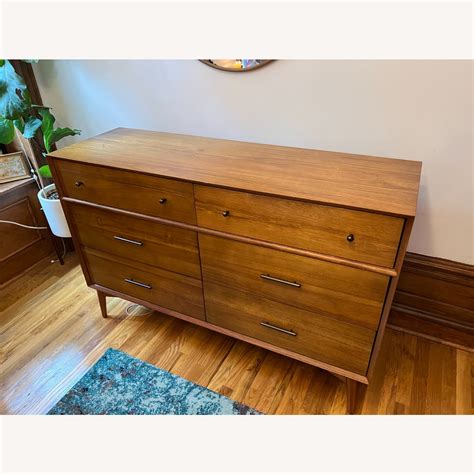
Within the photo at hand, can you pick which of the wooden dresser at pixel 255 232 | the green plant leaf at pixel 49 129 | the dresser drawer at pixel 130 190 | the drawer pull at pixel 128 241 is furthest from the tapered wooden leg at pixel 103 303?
the green plant leaf at pixel 49 129

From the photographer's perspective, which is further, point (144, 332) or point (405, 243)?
point (144, 332)

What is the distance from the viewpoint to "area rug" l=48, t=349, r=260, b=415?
1357mm

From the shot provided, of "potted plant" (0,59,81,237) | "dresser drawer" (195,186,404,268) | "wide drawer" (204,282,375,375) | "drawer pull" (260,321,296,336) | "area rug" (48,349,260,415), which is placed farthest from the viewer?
"potted plant" (0,59,81,237)

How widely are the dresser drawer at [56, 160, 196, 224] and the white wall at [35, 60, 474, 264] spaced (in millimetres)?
559

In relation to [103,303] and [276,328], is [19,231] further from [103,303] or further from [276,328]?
[276,328]

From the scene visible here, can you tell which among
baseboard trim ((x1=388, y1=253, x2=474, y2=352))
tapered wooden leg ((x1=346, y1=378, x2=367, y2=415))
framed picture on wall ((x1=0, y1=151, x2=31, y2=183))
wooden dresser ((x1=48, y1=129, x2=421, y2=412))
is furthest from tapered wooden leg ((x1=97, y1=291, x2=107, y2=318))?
baseboard trim ((x1=388, y1=253, x2=474, y2=352))

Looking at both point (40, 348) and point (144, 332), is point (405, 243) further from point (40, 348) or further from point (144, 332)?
point (40, 348)

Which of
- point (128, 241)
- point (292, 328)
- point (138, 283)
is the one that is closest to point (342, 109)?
point (292, 328)

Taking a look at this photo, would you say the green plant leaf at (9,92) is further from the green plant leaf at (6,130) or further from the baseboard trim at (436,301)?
the baseboard trim at (436,301)

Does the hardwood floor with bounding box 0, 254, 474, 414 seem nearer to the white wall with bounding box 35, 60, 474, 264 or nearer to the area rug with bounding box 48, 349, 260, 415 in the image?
the area rug with bounding box 48, 349, 260, 415

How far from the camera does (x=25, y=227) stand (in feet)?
6.91
